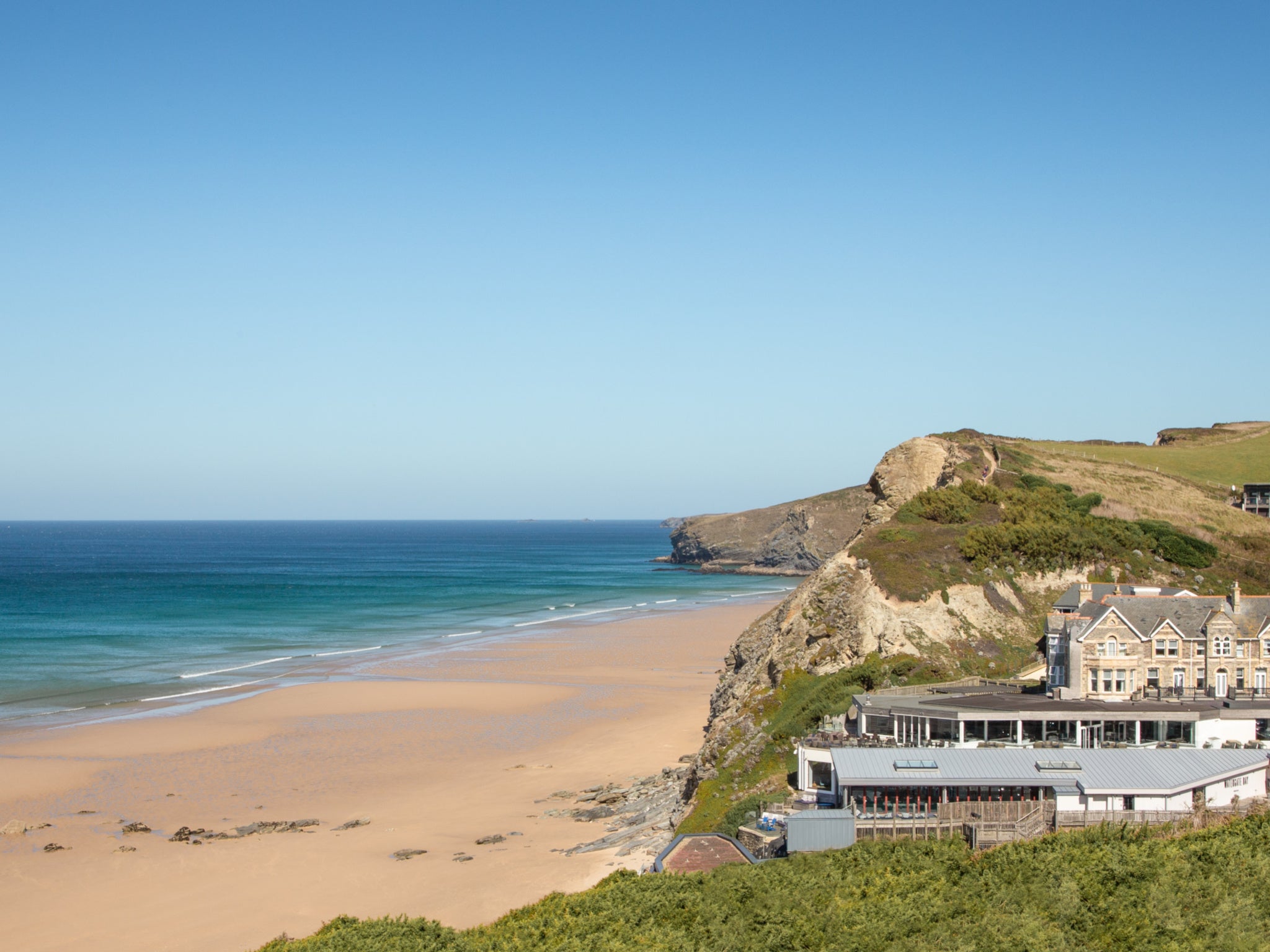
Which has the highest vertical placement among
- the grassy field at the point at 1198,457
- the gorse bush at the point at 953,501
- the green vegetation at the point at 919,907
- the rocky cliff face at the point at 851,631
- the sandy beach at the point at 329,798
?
the grassy field at the point at 1198,457

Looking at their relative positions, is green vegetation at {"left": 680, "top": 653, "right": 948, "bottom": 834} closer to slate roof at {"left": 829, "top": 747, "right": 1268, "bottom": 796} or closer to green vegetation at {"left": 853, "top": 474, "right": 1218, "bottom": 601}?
slate roof at {"left": 829, "top": 747, "right": 1268, "bottom": 796}

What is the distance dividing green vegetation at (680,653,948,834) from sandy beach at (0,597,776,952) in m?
3.18

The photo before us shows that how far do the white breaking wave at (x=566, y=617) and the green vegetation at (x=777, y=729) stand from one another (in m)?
58.9

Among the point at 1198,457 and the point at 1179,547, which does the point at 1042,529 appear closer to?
the point at 1179,547

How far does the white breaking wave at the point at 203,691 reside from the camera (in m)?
59.9

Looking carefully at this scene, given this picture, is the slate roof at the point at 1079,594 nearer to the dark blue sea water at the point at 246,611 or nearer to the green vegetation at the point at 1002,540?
the green vegetation at the point at 1002,540

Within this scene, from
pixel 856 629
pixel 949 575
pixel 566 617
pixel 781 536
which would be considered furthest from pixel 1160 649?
pixel 781 536

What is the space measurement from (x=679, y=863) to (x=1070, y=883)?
328 inches

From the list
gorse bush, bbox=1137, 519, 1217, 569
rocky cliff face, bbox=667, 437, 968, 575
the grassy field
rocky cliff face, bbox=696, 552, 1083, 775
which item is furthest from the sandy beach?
rocky cliff face, bbox=667, 437, 968, 575

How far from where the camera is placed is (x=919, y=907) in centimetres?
1984

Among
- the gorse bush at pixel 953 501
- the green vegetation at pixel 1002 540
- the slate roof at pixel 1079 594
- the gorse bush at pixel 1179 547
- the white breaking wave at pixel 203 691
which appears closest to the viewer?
the slate roof at pixel 1079 594

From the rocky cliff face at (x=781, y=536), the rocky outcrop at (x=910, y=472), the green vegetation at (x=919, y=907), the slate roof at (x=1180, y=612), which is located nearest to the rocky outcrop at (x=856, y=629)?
the slate roof at (x=1180, y=612)

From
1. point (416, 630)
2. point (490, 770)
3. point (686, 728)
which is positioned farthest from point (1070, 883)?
point (416, 630)

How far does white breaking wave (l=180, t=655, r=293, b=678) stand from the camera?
67.7m
